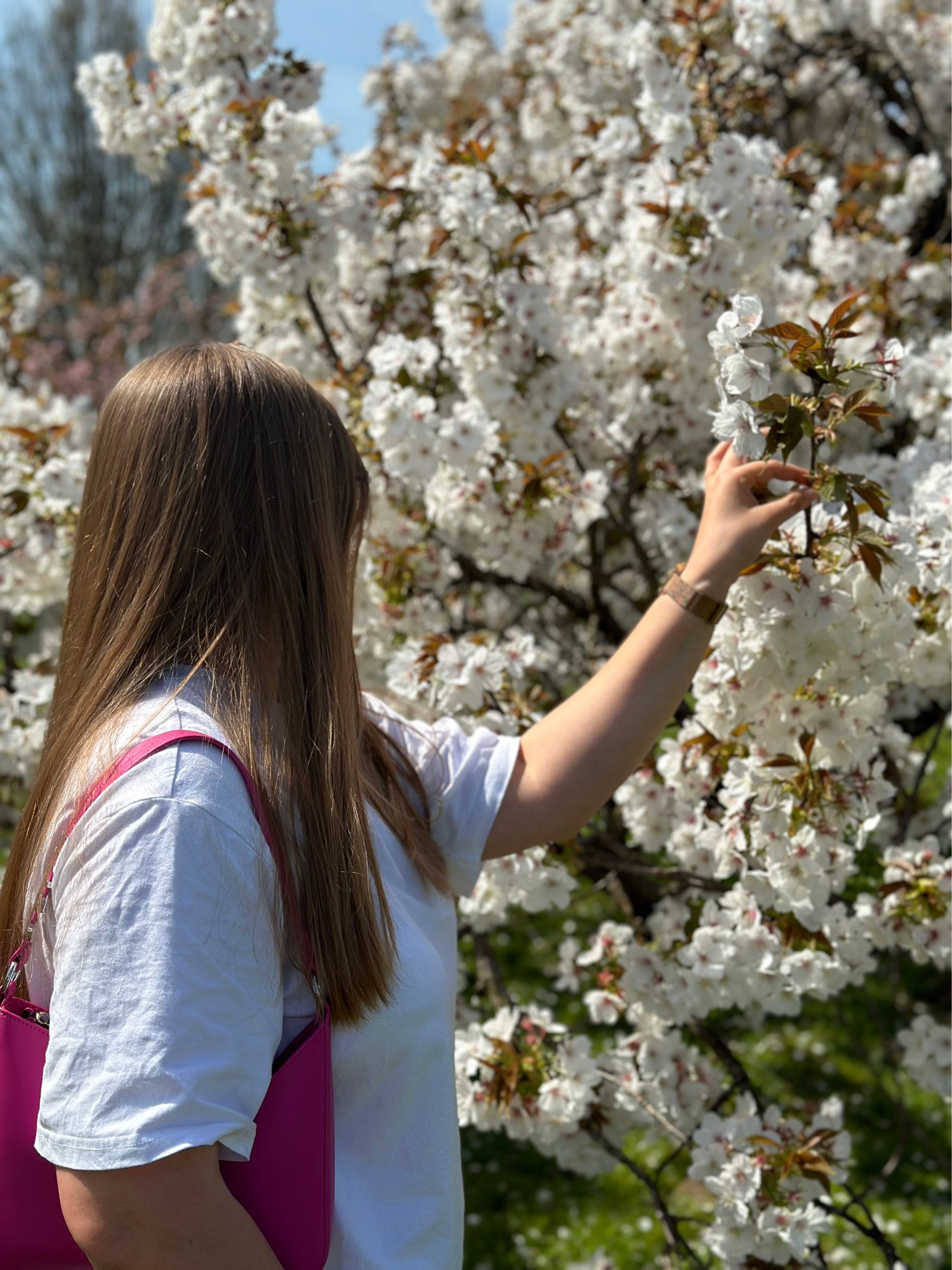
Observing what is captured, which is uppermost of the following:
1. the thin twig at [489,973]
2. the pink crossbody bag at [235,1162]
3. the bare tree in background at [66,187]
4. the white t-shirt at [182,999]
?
the bare tree in background at [66,187]

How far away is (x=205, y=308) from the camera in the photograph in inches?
695

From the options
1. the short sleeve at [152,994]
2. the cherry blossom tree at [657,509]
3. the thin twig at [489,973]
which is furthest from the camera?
the thin twig at [489,973]

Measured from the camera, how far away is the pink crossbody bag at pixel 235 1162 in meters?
1.07

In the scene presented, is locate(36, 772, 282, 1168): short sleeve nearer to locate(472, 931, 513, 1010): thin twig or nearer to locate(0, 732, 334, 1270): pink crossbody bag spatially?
locate(0, 732, 334, 1270): pink crossbody bag

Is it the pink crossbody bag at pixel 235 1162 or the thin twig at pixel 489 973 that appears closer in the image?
the pink crossbody bag at pixel 235 1162

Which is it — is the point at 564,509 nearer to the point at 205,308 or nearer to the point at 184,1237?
the point at 184,1237

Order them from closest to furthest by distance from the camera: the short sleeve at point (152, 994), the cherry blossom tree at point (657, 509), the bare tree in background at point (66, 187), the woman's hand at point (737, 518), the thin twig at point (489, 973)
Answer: the short sleeve at point (152, 994) < the woman's hand at point (737, 518) < the cherry blossom tree at point (657, 509) < the thin twig at point (489, 973) < the bare tree in background at point (66, 187)

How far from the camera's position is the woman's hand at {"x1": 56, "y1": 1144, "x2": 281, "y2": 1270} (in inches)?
37.5

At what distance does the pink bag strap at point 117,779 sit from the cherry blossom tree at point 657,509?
0.79m

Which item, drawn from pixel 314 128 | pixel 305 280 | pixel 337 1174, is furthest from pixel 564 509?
pixel 337 1174

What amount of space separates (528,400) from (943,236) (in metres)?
2.28

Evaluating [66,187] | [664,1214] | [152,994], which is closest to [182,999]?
[152,994]

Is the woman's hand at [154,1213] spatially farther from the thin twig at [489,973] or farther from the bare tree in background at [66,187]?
the bare tree in background at [66,187]

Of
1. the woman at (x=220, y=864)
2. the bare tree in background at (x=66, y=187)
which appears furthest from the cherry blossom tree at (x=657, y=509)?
the bare tree in background at (x=66, y=187)
